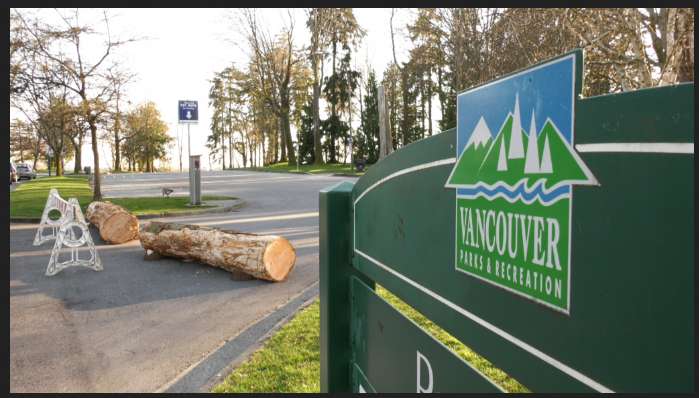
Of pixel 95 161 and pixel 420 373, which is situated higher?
pixel 95 161

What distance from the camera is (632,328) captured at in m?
0.79

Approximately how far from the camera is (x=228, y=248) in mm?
7320

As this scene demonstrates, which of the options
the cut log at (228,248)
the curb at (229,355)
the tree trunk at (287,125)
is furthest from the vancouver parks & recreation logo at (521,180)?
the tree trunk at (287,125)

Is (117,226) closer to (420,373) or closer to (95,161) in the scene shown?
(95,161)

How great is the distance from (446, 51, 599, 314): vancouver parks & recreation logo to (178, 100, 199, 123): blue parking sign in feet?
57.1

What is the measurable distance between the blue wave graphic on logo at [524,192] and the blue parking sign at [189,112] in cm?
1748

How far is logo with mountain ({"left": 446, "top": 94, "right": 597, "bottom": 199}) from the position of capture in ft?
2.93

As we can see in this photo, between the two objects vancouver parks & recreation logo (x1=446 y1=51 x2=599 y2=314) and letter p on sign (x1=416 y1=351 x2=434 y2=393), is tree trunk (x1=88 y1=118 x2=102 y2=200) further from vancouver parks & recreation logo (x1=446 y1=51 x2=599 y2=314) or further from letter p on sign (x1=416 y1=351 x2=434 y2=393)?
vancouver parks & recreation logo (x1=446 y1=51 x2=599 y2=314)

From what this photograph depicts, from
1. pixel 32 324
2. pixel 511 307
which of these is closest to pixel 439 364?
pixel 511 307

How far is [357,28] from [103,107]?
2960 cm

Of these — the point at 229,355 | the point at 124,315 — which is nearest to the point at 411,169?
the point at 229,355

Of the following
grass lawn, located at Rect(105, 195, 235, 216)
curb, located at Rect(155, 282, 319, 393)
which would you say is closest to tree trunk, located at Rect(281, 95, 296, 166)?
grass lawn, located at Rect(105, 195, 235, 216)

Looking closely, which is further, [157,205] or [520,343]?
[157,205]

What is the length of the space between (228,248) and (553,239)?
6.72m
